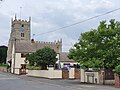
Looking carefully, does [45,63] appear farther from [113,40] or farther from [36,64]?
[113,40]

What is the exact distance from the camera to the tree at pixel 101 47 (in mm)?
32062

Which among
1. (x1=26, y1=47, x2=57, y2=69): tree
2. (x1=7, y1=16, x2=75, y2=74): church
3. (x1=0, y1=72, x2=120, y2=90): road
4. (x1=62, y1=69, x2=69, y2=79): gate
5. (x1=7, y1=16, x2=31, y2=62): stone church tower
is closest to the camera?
(x1=0, y1=72, x2=120, y2=90): road

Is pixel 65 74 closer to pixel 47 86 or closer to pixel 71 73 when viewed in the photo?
pixel 71 73

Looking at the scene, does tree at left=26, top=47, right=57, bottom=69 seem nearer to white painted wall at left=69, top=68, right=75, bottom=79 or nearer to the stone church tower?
white painted wall at left=69, top=68, right=75, bottom=79

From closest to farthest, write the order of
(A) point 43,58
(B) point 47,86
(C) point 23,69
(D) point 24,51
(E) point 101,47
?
1. (B) point 47,86
2. (E) point 101,47
3. (A) point 43,58
4. (C) point 23,69
5. (D) point 24,51

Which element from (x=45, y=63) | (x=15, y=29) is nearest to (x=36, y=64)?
(x=45, y=63)

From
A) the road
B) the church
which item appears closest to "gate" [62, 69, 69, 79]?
the road

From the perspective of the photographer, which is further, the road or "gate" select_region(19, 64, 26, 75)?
"gate" select_region(19, 64, 26, 75)

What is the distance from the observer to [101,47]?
1298 inches

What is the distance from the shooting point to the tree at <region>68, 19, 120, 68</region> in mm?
32062

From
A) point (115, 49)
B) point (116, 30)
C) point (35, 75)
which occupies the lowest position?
point (35, 75)

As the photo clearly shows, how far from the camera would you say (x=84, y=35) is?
34.3m

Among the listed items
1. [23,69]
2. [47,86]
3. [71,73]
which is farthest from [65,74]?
[23,69]

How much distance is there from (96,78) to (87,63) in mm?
2599
